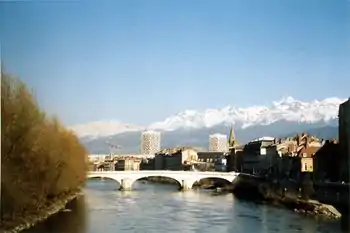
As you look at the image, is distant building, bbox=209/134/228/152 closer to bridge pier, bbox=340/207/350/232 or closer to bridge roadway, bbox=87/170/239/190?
bridge roadway, bbox=87/170/239/190

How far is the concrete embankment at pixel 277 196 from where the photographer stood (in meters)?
6.53

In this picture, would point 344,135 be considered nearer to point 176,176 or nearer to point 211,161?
point 176,176

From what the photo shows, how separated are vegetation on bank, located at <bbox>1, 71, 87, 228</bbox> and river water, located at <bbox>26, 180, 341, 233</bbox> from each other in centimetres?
32

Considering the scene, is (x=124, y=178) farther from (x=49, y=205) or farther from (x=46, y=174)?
(x=46, y=174)

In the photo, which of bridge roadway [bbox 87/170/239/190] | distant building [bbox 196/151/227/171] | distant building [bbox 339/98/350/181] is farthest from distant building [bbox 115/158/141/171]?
distant building [bbox 339/98/350/181]

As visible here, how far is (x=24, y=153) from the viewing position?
4.71 meters

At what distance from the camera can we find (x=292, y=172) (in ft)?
33.7

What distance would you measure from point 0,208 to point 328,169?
566 centimetres

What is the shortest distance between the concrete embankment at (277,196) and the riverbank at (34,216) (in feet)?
9.37

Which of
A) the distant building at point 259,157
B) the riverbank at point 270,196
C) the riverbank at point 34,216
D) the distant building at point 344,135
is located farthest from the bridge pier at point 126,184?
the distant building at point 344,135

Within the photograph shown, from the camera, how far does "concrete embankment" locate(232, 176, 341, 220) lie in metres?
6.53

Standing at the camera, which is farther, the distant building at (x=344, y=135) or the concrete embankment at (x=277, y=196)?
the distant building at (x=344, y=135)

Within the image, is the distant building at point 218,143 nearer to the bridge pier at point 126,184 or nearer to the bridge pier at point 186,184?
the bridge pier at point 186,184

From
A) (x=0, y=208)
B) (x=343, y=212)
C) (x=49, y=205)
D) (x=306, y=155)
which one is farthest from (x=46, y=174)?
(x=306, y=155)
